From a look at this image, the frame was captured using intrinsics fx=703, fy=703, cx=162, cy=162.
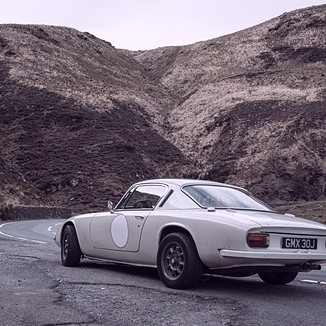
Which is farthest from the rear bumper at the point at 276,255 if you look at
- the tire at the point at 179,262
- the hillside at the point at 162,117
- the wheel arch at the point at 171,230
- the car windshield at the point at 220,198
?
the hillside at the point at 162,117

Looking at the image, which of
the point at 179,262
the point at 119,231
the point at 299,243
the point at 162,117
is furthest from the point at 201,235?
the point at 162,117

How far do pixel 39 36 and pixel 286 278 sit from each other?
64.3 m

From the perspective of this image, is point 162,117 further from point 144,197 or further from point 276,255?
point 276,255

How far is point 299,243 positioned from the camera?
771 centimetres

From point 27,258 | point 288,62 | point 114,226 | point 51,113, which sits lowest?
point 27,258

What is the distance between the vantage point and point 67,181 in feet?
156

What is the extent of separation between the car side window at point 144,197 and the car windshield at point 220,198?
0.44 m

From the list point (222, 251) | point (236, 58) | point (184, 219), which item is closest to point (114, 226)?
point (184, 219)

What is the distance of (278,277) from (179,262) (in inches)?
64.1

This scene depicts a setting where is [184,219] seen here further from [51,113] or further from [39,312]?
[51,113]

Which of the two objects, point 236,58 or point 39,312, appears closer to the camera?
point 39,312

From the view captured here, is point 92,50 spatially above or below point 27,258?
above

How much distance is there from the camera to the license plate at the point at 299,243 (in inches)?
299

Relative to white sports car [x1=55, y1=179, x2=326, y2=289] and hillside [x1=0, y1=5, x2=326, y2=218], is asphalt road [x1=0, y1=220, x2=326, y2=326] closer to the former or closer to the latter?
white sports car [x1=55, y1=179, x2=326, y2=289]
